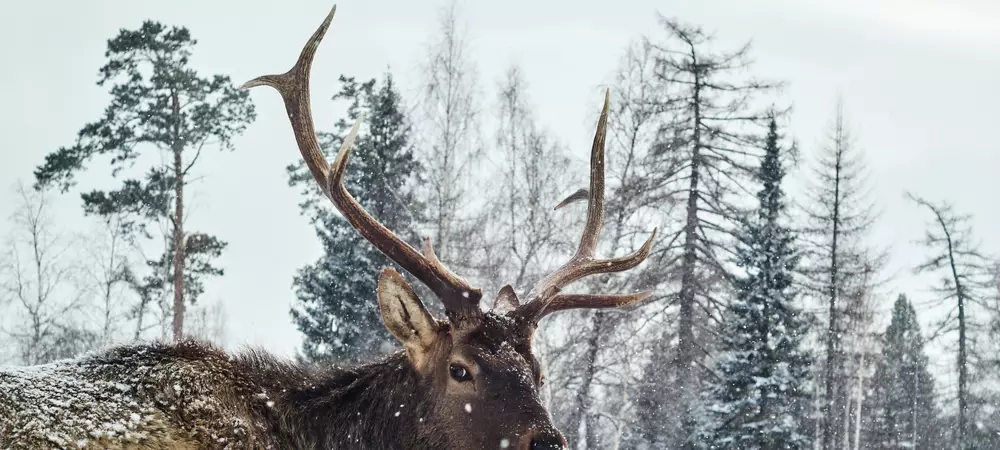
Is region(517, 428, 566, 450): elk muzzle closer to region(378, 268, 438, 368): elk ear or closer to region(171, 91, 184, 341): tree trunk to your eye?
region(378, 268, 438, 368): elk ear

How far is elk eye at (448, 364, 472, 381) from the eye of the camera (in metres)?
4.23

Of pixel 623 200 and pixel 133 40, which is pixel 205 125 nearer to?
pixel 133 40

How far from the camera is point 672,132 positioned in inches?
981

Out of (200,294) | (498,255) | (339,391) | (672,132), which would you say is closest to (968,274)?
(672,132)

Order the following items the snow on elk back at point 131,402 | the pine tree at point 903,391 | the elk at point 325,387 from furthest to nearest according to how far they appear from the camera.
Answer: the pine tree at point 903,391 < the elk at point 325,387 < the snow on elk back at point 131,402

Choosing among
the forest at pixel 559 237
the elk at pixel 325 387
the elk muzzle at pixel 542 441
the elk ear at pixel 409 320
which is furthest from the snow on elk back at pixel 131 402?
the forest at pixel 559 237

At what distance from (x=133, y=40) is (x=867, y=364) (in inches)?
1020

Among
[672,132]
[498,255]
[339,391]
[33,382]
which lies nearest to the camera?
[33,382]

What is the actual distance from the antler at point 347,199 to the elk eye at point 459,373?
28 cm

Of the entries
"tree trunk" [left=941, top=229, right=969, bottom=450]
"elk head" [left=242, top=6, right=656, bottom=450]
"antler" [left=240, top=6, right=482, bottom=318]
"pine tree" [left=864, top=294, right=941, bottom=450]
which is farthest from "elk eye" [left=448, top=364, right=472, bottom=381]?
"pine tree" [left=864, top=294, right=941, bottom=450]

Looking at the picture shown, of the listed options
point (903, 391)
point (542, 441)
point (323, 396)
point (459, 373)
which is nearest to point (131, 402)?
point (323, 396)

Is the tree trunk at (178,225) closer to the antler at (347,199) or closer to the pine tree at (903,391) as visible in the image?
the antler at (347,199)

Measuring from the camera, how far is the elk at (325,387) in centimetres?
354

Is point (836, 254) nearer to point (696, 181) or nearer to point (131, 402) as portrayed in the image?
point (696, 181)
